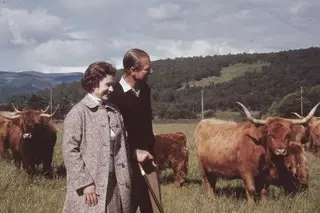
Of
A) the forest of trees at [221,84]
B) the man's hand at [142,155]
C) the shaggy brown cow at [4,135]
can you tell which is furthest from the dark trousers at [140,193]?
the forest of trees at [221,84]

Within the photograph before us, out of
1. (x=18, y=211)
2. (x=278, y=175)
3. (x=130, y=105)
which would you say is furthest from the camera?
(x=278, y=175)

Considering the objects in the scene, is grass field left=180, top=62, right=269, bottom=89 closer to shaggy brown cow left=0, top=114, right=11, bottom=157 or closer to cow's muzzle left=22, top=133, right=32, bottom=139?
shaggy brown cow left=0, top=114, right=11, bottom=157

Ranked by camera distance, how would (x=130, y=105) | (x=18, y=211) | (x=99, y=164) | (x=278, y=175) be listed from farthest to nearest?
(x=278, y=175) → (x=18, y=211) → (x=130, y=105) → (x=99, y=164)

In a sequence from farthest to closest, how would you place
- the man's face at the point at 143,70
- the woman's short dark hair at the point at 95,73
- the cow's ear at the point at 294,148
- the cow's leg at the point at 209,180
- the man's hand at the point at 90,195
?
the cow's leg at the point at 209,180
the cow's ear at the point at 294,148
the man's face at the point at 143,70
the woman's short dark hair at the point at 95,73
the man's hand at the point at 90,195

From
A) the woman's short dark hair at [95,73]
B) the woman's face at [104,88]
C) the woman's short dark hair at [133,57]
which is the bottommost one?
the woman's face at [104,88]

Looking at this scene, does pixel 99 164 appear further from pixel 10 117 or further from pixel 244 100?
pixel 244 100

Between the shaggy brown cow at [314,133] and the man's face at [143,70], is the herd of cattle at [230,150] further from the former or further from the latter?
the man's face at [143,70]

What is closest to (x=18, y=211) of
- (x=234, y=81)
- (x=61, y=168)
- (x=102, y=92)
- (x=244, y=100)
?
(x=102, y=92)

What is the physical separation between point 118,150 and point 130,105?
0.61 meters

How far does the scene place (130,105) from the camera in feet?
16.6

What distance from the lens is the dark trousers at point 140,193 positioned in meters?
5.18

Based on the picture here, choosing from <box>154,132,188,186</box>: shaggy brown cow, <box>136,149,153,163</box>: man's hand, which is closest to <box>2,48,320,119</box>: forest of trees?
<box>154,132,188,186</box>: shaggy brown cow

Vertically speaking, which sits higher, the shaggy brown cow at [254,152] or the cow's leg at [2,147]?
the shaggy brown cow at [254,152]

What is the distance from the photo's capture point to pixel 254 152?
940 centimetres
